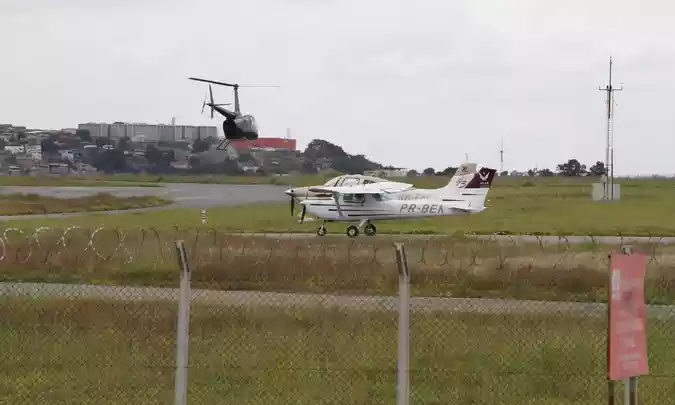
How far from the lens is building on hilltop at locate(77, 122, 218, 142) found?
160000 mm

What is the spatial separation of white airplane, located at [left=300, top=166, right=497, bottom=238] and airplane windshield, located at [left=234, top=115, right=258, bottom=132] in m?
10.1

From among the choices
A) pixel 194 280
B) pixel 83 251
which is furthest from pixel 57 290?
pixel 83 251

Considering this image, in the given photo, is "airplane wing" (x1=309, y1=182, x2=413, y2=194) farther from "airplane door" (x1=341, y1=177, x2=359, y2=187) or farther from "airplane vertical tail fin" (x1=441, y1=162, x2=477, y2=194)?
"airplane vertical tail fin" (x1=441, y1=162, x2=477, y2=194)

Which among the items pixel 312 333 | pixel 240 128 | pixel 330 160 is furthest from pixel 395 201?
pixel 330 160

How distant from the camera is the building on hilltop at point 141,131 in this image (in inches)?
6299

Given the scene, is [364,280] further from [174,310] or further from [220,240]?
[220,240]

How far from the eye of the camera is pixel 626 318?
25.0 ft

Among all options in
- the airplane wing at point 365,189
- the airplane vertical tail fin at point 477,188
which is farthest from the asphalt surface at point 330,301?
the airplane vertical tail fin at point 477,188

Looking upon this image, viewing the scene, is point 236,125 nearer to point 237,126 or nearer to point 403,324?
point 237,126

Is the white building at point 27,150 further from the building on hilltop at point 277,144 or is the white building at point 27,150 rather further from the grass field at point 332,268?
the grass field at point 332,268

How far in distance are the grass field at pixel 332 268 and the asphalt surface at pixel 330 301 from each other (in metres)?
0.92

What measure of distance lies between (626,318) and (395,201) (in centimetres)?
3393

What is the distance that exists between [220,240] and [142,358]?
17438 millimetres

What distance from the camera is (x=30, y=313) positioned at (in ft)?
47.7
